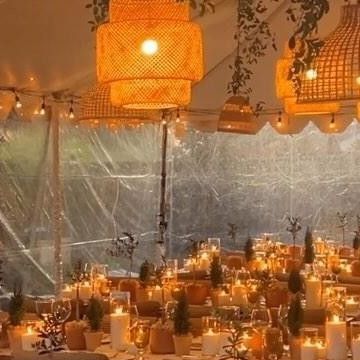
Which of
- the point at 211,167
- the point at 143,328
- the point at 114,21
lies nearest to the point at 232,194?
the point at 211,167

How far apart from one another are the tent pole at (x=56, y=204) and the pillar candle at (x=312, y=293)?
12.8 feet

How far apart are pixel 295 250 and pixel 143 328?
531cm

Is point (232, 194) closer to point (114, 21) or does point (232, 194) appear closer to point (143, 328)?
point (143, 328)

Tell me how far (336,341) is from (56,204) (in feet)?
17.4

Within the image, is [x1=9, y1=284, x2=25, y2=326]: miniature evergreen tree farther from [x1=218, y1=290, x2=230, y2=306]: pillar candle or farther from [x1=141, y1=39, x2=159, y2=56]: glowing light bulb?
[x1=141, y1=39, x2=159, y2=56]: glowing light bulb

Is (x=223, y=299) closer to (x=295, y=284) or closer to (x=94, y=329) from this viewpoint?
(x=295, y=284)

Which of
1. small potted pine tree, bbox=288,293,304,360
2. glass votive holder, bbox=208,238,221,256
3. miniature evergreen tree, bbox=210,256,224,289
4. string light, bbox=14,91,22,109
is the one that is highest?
string light, bbox=14,91,22,109

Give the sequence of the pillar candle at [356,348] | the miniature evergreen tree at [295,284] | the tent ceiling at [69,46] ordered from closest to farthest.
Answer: the pillar candle at [356,348] → the miniature evergreen tree at [295,284] → the tent ceiling at [69,46]

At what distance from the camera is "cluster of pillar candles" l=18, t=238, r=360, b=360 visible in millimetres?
4742

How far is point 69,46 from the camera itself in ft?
26.1

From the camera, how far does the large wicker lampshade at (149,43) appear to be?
385 centimetres

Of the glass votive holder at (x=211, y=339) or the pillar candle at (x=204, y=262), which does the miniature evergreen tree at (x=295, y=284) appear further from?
the pillar candle at (x=204, y=262)

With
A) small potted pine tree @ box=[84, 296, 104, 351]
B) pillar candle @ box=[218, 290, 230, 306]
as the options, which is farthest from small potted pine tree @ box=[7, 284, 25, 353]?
pillar candle @ box=[218, 290, 230, 306]

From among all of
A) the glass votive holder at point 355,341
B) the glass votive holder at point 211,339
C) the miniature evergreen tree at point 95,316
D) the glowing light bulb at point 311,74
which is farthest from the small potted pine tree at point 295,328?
the glowing light bulb at point 311,74
